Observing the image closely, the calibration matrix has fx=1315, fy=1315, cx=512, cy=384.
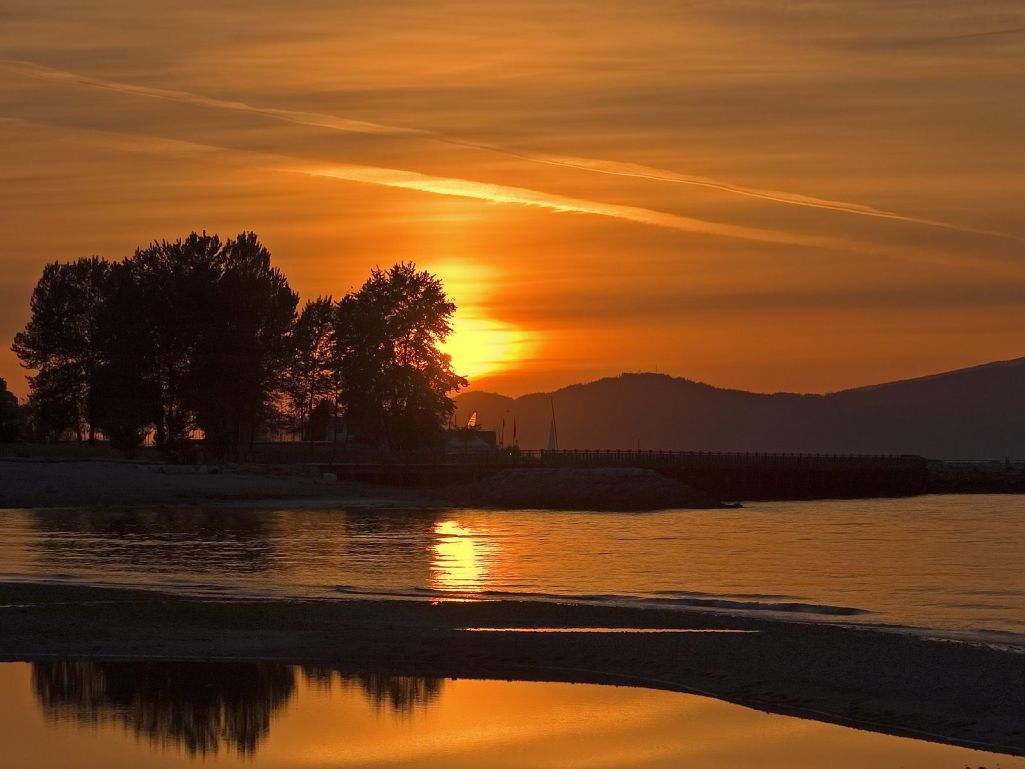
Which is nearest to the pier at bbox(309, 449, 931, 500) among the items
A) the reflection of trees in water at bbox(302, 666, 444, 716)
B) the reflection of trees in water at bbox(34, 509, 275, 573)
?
the reflection of trees in water at bbox(34, 509, 275, 573)

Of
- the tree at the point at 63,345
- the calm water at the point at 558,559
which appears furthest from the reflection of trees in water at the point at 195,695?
the tree at the point at 63,345

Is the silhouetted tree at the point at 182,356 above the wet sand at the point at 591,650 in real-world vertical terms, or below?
above

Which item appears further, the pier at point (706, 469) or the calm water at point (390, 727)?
the pier at point (706, 469)

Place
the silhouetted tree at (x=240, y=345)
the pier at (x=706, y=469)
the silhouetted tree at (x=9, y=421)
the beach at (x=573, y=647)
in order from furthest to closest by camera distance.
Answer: the silhouetted tree at (x=9, y=421) < the pier at (x=706, y=469) < the silhouetted tree at (x=240, y=345) < the beach at (x=573, y=647)

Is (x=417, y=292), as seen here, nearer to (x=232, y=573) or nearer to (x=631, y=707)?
(x=232, y=573)

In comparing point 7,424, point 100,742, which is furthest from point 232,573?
point 7,424

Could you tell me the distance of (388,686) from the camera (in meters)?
24.1

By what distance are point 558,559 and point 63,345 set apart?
7570cm

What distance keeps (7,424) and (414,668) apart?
358 feet

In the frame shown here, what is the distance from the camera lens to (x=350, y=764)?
18.9 meters

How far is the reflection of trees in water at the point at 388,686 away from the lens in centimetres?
2258

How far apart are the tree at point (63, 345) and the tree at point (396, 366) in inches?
878

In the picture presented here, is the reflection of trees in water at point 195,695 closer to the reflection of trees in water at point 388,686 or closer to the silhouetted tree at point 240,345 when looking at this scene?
the reflection of trees in water at point 388,686

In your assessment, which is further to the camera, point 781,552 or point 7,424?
point 7,424
